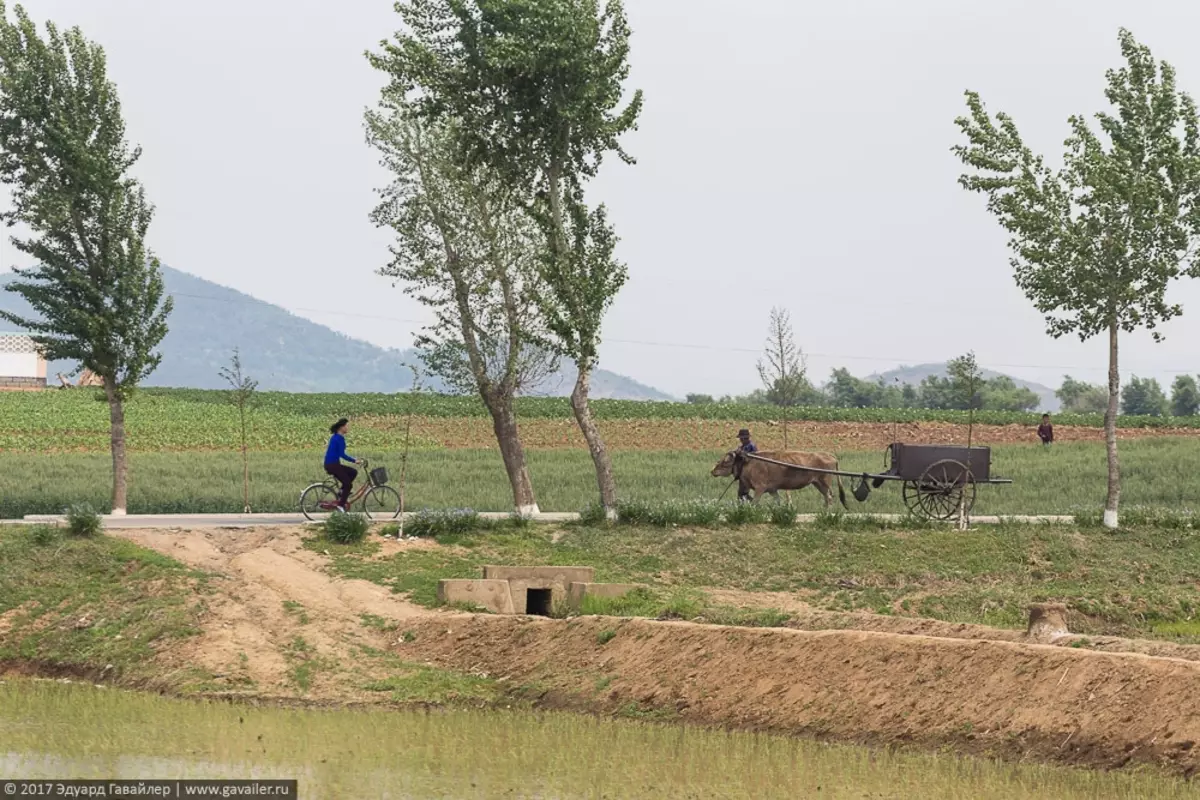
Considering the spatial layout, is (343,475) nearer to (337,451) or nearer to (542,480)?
(337,451)

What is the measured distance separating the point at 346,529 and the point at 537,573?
450 centimetres

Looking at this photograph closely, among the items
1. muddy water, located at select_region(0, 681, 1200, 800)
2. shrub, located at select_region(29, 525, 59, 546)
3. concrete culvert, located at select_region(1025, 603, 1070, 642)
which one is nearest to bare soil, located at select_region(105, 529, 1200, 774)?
concrete culvert, located at select_region(1025, 603, 1070, 642)

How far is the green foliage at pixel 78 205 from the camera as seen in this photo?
36.1 meters

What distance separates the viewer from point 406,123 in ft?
127

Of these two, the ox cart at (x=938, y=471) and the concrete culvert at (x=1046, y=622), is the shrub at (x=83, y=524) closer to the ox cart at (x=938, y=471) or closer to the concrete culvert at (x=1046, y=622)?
the ox cart at (x=938, y=471)

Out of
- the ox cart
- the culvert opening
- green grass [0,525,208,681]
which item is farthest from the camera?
the ox cart

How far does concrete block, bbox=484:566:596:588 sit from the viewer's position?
26.0m

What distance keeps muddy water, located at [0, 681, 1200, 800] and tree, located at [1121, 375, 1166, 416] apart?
147 meters

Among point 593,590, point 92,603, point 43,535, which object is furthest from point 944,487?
point 43,535

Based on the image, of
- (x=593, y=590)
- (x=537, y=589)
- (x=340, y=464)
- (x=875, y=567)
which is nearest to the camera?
(x=593, y=590)

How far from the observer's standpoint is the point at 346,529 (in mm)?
28656

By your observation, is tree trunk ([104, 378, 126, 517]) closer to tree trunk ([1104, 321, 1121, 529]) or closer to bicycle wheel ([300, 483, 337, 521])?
bicycle wheel ([300, 483, 337, 521])

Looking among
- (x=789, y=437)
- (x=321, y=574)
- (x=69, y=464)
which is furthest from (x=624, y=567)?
(x=789, y=437)

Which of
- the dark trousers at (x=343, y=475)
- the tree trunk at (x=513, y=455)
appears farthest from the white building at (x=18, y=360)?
the dark trousers at (x=343, y=475)
